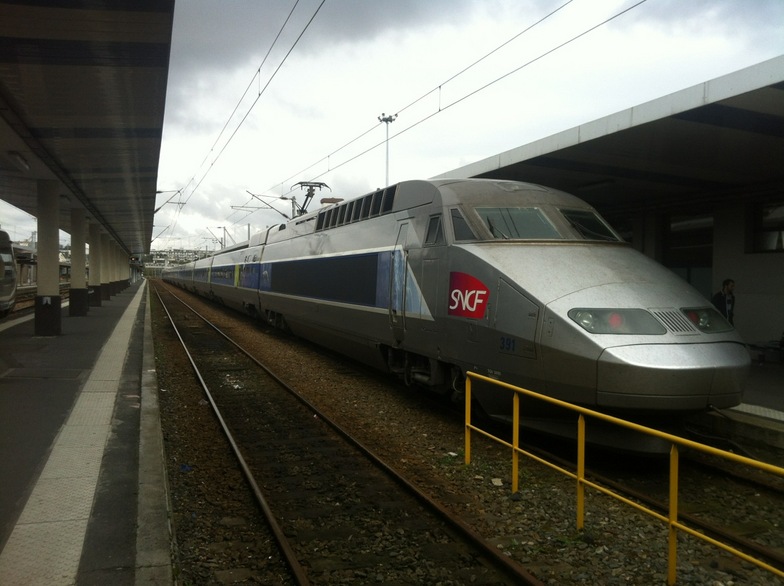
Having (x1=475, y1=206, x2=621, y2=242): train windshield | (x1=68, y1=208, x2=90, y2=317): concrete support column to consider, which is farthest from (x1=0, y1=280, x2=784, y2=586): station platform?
(x1=68, y1=208, x2=90, y2=317): concrete support column

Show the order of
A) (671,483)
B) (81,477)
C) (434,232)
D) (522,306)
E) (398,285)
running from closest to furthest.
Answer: (671,483), (81,477), (522,306), (434,232), (398,285)

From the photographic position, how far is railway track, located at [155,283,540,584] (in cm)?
384

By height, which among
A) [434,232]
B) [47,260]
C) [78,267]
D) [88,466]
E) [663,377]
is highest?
[434,232]

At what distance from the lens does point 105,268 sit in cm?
3538

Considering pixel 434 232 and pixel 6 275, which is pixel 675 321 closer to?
pixel 434 232

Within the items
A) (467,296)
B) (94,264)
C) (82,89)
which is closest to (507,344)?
(467,296)

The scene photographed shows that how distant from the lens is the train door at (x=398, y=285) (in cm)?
788

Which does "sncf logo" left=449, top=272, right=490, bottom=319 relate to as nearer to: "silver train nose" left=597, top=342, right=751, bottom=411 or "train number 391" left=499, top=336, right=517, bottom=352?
"train number 391" left=499, top=336, right=517, bottom=352

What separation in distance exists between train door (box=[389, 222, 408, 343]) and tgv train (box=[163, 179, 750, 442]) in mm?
26

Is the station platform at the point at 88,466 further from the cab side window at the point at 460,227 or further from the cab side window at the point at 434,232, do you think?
the cab side window at the point at 434,232

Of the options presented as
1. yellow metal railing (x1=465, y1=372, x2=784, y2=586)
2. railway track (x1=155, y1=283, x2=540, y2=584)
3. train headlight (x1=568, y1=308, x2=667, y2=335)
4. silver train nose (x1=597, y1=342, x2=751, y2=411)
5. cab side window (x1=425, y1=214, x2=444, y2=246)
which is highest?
cab side window (x1=425, y1=214, x2=444, y2=246)

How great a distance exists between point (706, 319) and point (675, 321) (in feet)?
1.50

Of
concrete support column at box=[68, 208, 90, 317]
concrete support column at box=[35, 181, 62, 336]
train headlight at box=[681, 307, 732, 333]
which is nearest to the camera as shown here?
train headlight at box=[681, 307, 732, 333]

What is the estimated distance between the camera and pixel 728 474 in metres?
5.48
